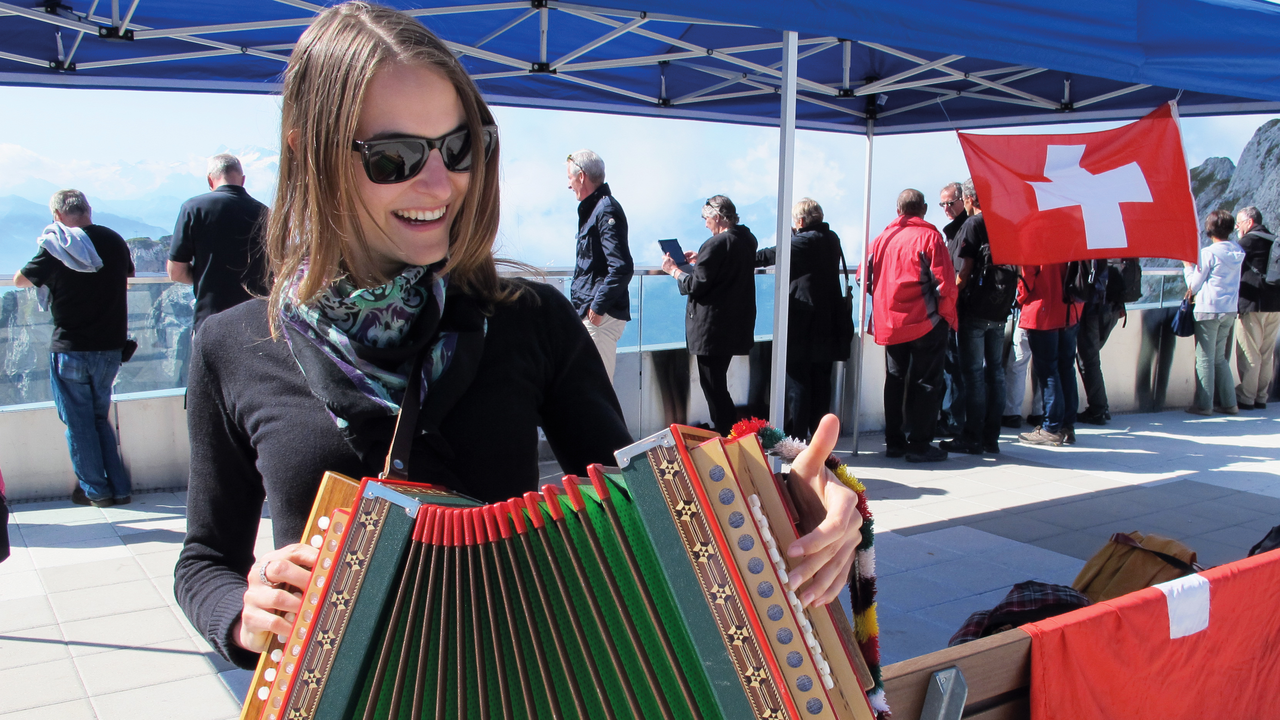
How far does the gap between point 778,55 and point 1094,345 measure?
3835 millimetres

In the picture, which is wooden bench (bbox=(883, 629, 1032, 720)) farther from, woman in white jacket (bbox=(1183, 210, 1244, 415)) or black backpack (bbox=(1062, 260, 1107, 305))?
woman in white jacket (bbox=(1183, 210, 1244, 415))

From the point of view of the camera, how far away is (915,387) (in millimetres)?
6207

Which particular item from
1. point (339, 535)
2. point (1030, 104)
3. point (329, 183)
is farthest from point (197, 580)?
point (1030, 104)

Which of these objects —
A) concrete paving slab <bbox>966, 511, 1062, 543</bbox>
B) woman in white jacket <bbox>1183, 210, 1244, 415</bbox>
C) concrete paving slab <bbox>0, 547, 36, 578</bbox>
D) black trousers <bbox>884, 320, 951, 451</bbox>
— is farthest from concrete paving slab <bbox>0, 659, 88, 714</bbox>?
woman in white jacket <bbox>1183, 210, 1244, 415</bbox>

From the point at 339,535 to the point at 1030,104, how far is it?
631 cm

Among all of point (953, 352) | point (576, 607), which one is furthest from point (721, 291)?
point (576, 607)

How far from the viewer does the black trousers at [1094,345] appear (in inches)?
286

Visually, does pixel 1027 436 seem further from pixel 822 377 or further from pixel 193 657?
pixel 193 657

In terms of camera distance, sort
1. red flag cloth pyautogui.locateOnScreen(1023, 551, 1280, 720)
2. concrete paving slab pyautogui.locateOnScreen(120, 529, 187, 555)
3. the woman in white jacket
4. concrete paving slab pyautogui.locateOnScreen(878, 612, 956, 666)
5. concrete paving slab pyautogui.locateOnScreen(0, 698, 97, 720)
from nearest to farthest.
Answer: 1. red flag cloth pyautogui.locateOnScreen(1023, 551, 1280, 720)
2. concrete paving slab pyautogui.locateOnScreen(0, 698, 97, 720)
3. concrete paving slab pyautogui.locateOnScreen(878, 612, 956, 666)
4. concrete paving slab pyautogui.locateOnScreen(120, 529, 187, 555)
5. the woman in white jacket

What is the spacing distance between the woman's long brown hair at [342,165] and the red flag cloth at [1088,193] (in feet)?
13.0

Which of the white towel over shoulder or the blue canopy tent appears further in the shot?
the white towel over shoulder

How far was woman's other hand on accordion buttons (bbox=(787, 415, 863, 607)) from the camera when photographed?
34.7 inches

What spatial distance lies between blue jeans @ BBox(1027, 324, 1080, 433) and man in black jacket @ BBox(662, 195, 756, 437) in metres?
2.44

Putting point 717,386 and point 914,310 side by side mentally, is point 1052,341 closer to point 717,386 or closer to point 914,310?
point 914,310
